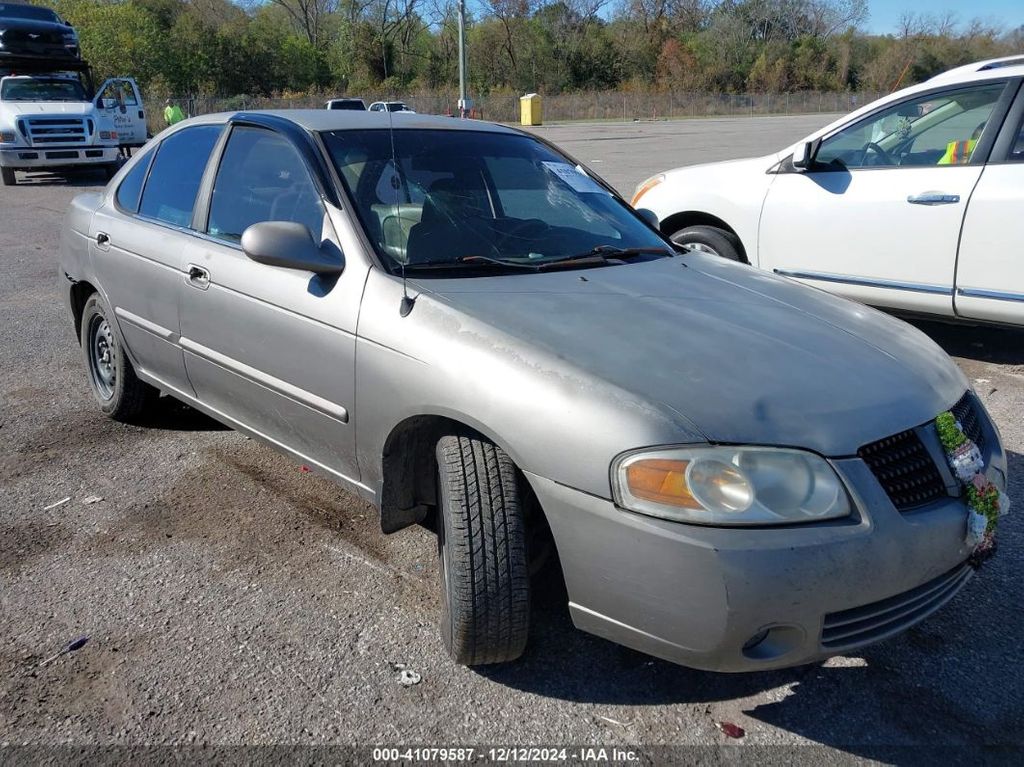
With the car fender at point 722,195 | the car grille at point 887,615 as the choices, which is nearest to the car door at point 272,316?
the car grille at point 887,615

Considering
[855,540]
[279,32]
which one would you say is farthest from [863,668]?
[279,32]

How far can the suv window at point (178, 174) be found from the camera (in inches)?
156

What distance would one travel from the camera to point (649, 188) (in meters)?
6.92

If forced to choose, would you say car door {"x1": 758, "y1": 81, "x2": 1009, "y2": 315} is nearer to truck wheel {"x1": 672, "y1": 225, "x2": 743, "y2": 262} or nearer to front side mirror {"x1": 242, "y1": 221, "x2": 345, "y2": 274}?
truck wheel {"x1": 672, "y1": 225, "x2": 743, "y2": 262}

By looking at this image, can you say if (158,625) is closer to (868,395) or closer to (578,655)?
(578,655)

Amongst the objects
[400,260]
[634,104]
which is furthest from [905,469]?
[634,104]

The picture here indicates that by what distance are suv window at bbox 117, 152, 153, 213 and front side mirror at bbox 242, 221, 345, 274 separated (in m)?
1.70

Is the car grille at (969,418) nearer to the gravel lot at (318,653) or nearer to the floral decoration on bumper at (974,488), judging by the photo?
the floral decoration on bumper at (974,488)

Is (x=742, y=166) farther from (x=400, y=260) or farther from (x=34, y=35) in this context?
(x=34, y=35)

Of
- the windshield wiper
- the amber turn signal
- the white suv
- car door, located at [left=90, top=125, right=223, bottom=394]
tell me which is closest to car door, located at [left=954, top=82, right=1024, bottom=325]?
the white suv

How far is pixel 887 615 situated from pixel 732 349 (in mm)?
840

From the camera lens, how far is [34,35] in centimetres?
1775

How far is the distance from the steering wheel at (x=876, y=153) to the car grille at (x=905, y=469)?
396cm

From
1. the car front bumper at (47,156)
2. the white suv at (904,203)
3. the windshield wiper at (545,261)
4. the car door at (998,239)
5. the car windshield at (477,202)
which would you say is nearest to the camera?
the windshield wiper at (545,261)
